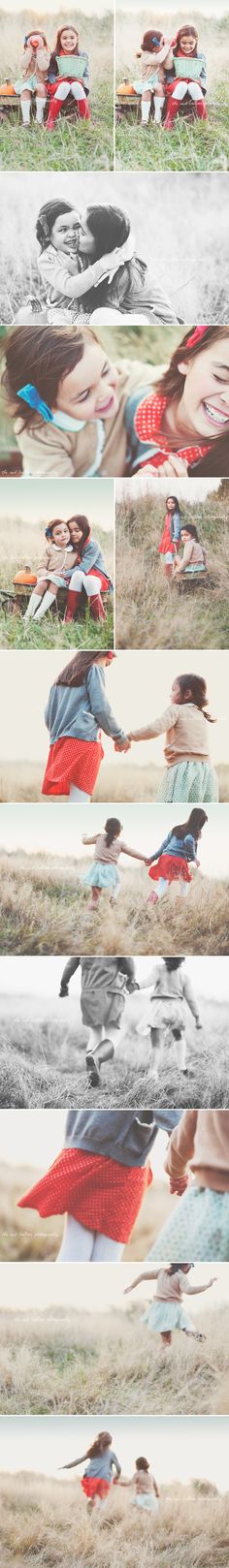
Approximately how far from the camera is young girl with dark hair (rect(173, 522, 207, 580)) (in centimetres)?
286

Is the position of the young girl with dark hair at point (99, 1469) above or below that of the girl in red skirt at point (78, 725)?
below

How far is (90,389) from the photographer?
113 inches

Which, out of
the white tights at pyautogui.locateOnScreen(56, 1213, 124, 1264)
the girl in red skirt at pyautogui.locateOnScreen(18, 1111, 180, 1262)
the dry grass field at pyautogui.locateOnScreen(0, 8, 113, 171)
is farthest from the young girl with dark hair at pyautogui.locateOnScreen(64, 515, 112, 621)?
the white tights at pyautogui.locateOnScreen(56, 1213, 124, 1264)

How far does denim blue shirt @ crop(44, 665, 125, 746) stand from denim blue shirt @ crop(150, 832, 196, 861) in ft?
0.84

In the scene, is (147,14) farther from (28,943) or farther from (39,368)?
(28,943)

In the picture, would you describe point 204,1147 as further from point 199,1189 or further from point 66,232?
point 66,232

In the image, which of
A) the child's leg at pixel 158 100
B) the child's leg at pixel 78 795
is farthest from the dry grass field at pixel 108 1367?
the child's leg at pixel 158 100

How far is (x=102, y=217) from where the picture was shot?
112 inches

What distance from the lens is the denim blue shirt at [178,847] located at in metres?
2.87

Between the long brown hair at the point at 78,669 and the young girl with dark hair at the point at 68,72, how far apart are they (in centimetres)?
122

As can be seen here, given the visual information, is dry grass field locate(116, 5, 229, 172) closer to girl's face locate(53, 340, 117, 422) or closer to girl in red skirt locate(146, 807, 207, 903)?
girl's face locate(53, 340, 117, 422)

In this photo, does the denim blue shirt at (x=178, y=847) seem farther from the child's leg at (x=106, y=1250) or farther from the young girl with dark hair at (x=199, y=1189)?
the child's leg at (x=106, y=1250)

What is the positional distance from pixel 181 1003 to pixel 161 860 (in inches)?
12.9

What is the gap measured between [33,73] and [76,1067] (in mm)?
2247
